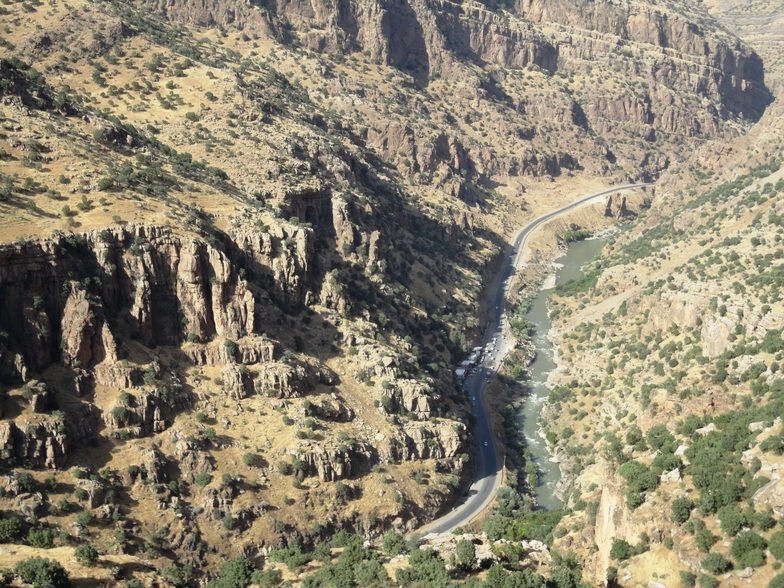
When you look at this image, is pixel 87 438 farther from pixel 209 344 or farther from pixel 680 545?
pixel 680 545

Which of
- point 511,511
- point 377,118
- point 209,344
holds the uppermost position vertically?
A: point 377,118

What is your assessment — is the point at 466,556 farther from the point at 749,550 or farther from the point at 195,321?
the point at 195,321

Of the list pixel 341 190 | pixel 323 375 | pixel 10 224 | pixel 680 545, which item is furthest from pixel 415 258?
pixel 680 545

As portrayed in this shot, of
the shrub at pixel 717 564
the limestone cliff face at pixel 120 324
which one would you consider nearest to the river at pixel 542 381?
the limestone cliff face at pixel 120 324

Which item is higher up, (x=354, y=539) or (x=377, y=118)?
(x=377, y=118)

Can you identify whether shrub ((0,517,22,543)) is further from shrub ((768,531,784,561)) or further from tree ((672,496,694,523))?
shrub ((768,531,784,561))

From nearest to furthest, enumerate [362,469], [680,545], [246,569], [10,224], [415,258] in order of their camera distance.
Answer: [680,545] < [246,569] < [10,224] < [362,469] < [415,258]

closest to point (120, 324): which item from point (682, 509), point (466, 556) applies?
point (466, 556)
